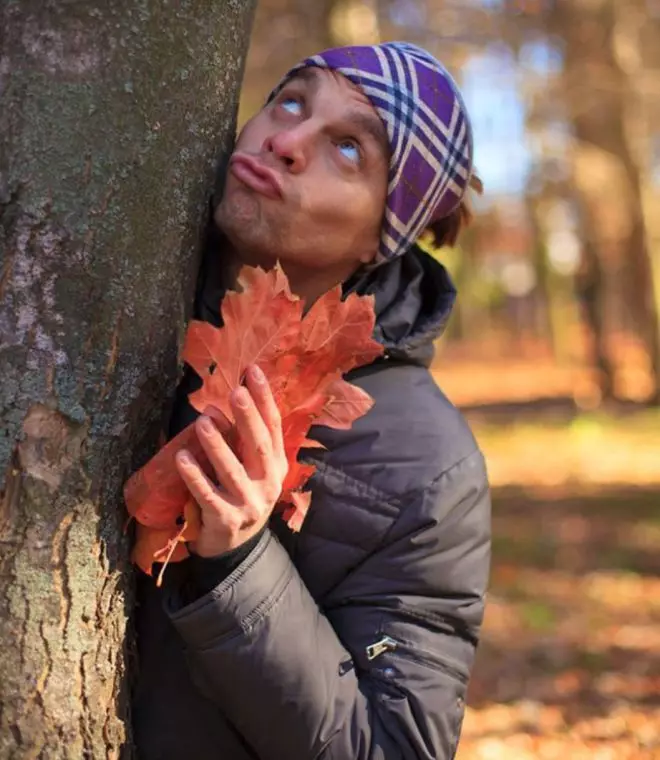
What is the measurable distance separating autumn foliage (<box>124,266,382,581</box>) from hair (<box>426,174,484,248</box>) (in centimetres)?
60

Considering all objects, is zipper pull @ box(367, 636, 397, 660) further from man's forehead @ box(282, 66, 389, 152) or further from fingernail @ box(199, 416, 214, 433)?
man's forehead @ box(282, 66, 389, 152)

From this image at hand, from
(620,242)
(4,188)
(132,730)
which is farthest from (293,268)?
(620,242)

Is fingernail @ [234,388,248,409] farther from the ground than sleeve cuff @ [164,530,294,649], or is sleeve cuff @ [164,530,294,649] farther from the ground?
fingernail @ [234,388,248,409]

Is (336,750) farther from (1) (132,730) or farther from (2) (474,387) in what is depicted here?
(2) (474,387)

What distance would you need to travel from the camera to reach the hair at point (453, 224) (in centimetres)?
204

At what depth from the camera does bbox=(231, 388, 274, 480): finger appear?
4.26 ft

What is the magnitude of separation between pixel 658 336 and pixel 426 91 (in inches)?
501

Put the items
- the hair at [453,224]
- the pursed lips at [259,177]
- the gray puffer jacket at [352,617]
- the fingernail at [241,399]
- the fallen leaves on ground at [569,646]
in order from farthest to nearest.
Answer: the fallen leaves on ground at [569,646] < the hair at [453,224] < the pursed lips at [259,177] < the gray puffer jacket at [352,617] < the fingernail at [241,399]

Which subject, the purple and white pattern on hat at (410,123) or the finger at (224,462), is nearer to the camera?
the finger at (224,462)

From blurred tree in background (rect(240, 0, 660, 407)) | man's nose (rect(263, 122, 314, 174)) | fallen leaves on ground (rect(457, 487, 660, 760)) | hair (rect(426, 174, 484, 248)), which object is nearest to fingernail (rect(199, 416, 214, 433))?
man's nose (rect(263, 122, 314, 174))

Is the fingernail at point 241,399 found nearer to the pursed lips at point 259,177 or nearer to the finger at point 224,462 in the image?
the finger at point 224,462

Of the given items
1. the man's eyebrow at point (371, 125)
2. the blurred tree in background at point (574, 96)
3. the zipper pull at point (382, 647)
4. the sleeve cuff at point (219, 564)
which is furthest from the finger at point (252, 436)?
the blurred tree in background at point (574, 96)

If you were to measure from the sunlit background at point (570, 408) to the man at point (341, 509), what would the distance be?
69 centimetres

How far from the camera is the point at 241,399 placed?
51.1 inches
